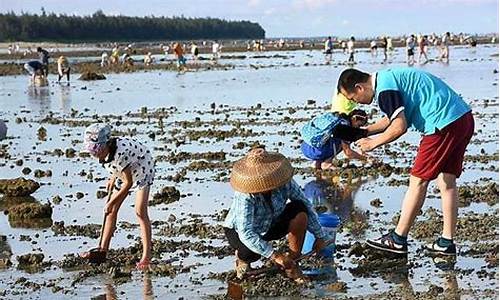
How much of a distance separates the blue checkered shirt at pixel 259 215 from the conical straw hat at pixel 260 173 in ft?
0.36

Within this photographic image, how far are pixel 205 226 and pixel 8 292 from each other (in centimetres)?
252

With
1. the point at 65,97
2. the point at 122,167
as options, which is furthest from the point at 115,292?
the point at 65,97

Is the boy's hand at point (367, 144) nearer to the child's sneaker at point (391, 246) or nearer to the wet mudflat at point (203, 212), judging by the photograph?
the child's sneaker at point (391, 246)

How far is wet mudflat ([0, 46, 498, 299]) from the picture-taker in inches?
294

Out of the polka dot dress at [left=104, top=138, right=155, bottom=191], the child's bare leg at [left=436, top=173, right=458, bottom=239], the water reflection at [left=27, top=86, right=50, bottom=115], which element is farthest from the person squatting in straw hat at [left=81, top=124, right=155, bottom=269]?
the water reflection at [left=27, top=86, right=50, bottom=115]

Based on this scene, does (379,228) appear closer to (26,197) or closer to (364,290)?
(364,290)

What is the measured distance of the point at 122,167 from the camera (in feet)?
26.4

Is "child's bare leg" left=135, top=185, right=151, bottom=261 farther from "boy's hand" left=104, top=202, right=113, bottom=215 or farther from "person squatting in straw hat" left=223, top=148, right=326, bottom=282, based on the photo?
"person squatting in straw hat" left=223, top=148, right=326, bottom=282

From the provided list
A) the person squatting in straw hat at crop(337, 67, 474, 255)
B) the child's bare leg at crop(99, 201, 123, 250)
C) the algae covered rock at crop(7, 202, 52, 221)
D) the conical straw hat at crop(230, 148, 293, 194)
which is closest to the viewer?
the conical straw hat at crop(230, 148, 293, 194)

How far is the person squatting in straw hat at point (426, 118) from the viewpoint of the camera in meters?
7.67

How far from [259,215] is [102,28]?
5903 inches

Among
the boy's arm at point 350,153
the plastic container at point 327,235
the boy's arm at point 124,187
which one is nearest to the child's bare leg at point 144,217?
the boy's arm at point 124,187

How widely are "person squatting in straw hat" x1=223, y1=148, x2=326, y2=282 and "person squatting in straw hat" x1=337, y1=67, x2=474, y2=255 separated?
0.85 metres

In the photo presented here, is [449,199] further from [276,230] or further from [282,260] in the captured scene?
[282,260]
